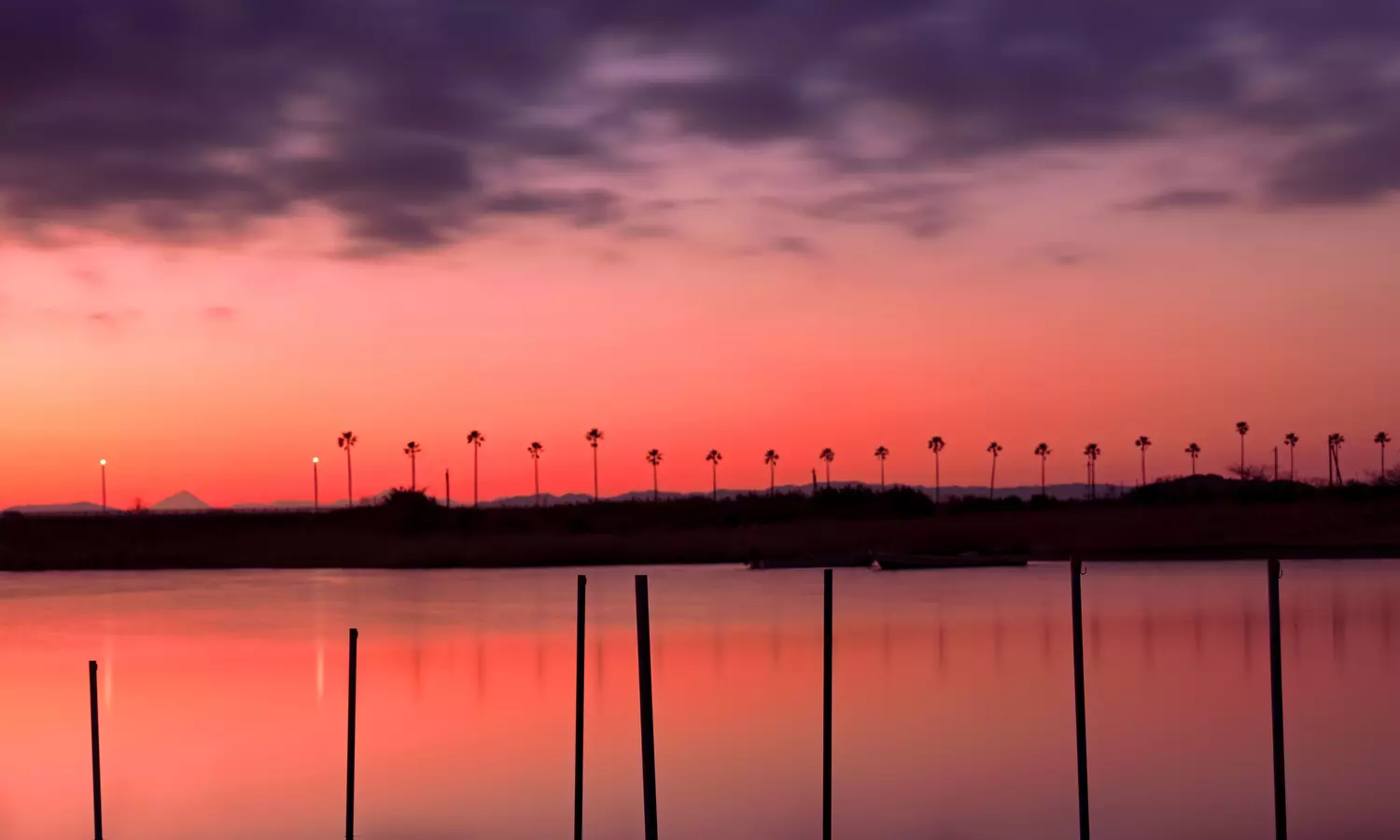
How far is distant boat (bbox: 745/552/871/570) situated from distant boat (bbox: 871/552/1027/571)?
0.73 metres

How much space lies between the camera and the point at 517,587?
57562mm

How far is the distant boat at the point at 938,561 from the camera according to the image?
208 feet

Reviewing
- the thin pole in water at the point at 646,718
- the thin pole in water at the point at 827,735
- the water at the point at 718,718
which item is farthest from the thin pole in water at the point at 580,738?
the thin pole in water at the point at 827,735

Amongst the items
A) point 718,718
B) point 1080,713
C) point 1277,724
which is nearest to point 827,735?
point 1080,713

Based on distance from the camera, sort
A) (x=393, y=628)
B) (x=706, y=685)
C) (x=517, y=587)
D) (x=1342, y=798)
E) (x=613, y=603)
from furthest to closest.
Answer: (x=517, y=587), (x=613, y=603), (x=393, y=628), (x=706, y=685), (x=1342, y=798)

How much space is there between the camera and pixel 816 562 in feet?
214

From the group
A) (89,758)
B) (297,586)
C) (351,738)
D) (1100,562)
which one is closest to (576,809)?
(351,738)

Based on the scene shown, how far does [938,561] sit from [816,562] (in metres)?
5.00

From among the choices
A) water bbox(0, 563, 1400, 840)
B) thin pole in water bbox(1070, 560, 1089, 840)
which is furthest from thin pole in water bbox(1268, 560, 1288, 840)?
water bbox(0, 563, 1400, 840)

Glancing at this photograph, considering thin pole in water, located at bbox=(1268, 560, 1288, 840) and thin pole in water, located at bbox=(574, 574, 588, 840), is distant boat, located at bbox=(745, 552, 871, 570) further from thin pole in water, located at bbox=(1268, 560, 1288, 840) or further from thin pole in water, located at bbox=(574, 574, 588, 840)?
thin pole in water, located at bbox=(1268, 560, 1288, 840)

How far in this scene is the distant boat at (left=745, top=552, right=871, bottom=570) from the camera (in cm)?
6406

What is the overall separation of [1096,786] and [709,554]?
52283 millimetres

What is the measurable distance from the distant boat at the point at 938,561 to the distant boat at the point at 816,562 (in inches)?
28.7

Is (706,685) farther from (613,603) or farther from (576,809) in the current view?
(613,603)
